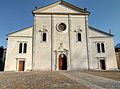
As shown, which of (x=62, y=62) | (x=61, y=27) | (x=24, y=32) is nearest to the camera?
(x=62, y=62)

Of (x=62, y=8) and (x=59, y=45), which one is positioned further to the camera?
(x=62, y=8)

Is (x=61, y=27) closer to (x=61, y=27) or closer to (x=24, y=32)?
(x=61, y=27)

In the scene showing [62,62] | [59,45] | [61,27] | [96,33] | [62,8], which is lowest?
[62,62]

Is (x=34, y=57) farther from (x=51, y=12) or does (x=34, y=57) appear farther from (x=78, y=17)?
(x=78, y=17)

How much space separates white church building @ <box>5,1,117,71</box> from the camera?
23.9 metres

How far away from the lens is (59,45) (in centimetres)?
2472

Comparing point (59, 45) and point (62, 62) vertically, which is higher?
point (59, 45)

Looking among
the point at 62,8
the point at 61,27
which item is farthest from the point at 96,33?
the point at 62,8

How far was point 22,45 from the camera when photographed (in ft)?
80.2

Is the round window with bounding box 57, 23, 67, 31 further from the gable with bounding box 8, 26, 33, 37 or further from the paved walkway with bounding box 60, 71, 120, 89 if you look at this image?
the paved walkway with bounding box 60, 71, 120, 89

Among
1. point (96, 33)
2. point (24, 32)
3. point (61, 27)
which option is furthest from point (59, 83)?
point (96, 33)

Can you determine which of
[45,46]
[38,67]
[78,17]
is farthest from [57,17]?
[38,67]

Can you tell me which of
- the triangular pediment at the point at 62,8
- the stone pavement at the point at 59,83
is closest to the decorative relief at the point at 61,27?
the triangular pediment at the point at 62,8

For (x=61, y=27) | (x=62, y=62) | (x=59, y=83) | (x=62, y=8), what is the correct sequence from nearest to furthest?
(x=59, y=83) → (x=62, y=62) → (x=61, y=27) → (x=62, y=8)
